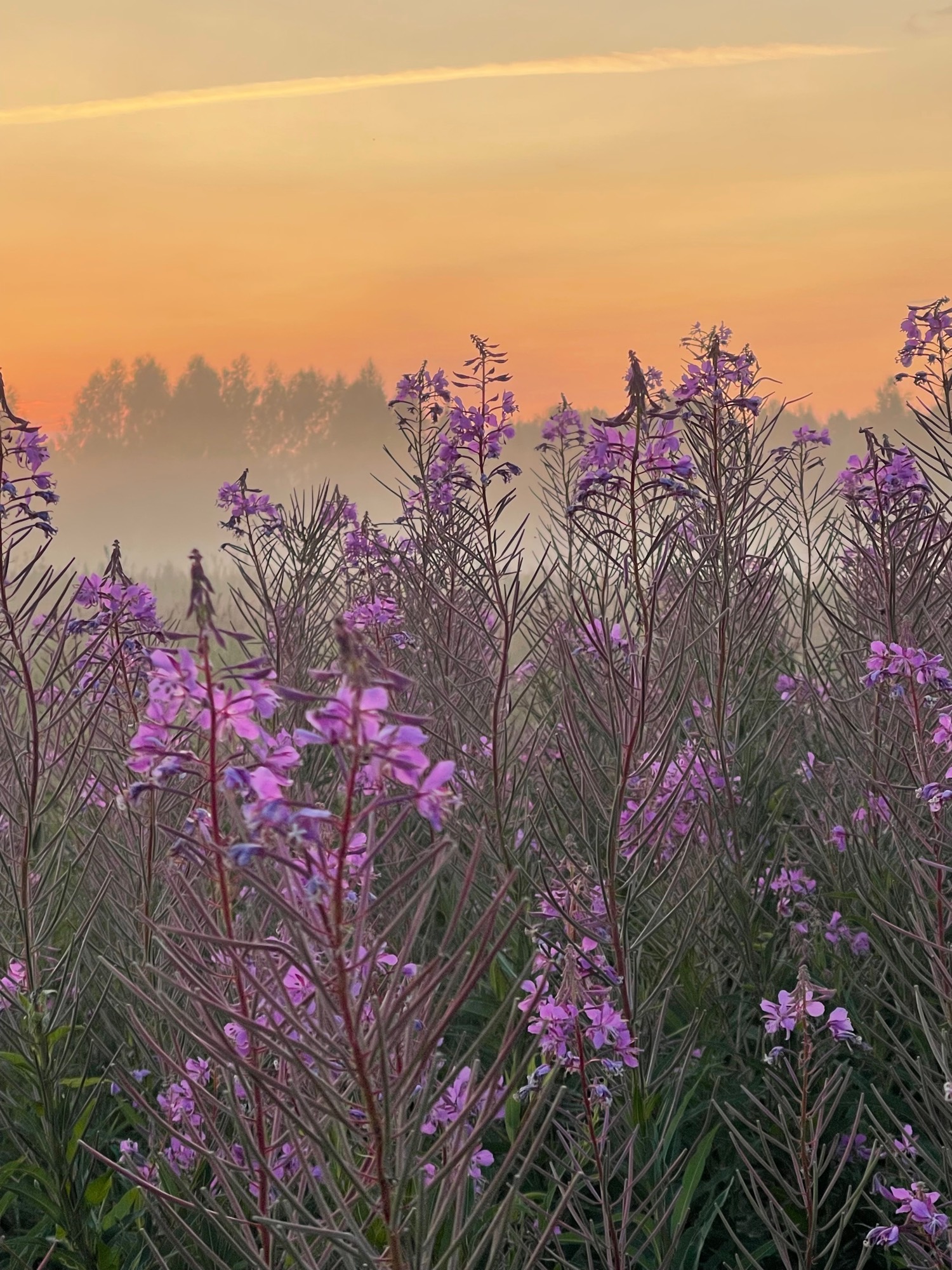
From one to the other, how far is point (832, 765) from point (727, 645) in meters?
0.90

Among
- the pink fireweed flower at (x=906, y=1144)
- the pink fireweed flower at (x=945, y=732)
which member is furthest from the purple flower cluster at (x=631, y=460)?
the pink fireweed flower at (x=906, y=1144)

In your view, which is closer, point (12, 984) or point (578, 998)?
point (578, 998)

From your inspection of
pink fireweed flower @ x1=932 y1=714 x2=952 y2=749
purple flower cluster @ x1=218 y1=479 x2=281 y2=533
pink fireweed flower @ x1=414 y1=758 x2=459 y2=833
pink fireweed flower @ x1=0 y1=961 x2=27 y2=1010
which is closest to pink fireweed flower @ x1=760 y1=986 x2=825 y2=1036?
pink fireweed flower @ x1=932 y1=714 x2=952 y2=749

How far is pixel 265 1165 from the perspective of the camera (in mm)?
1274

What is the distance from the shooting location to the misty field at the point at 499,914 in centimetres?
124

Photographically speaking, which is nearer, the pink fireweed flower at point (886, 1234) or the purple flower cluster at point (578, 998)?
the purple flower cluster at point (578, 998)

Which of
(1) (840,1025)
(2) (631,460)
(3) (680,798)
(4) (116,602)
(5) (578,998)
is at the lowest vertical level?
(1) (840,1025)

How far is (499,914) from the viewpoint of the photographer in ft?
11.0

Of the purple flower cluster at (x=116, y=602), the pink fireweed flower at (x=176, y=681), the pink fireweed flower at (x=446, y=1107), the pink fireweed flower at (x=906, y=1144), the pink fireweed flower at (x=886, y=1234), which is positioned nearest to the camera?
the pink fireweed flower at (x=176, y=681)

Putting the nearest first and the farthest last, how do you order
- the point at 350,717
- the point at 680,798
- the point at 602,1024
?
the point at 350,717 → the point at 602,1024 → the point at 680,798

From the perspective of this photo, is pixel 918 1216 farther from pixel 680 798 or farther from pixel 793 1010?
pixel 680 798

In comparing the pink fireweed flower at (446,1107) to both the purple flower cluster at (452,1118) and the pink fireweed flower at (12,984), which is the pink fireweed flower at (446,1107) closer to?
the purple flower cluster at (452,1118)

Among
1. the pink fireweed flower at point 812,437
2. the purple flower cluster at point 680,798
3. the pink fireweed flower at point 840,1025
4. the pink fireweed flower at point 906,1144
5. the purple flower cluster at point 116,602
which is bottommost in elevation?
the pink fireweed flower at point 906,1144

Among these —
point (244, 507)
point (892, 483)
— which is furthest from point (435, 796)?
point (244, 507)
